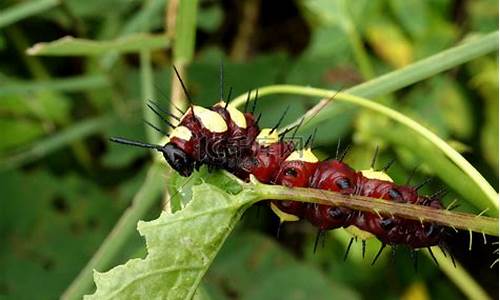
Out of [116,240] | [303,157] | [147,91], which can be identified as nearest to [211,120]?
[303,157]

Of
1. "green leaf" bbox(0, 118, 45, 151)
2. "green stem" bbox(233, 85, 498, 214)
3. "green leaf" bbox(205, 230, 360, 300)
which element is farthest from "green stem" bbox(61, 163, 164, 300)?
"green leaf" bbox(0, 118, 45, 151)

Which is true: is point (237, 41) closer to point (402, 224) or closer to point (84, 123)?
point (84, 123)

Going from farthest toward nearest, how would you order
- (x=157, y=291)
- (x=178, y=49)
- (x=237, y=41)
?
(x=237, y=41) → (x=178, y=49) → (x=157, y=291)

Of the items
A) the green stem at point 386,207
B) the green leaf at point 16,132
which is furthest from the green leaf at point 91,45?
the green stem at point 386,207

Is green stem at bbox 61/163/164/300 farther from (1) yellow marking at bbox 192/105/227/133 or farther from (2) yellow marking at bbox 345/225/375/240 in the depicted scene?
(2) yellow marking at bbox 345/225/375/240

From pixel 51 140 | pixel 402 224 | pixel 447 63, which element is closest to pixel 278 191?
pixel 402 224
